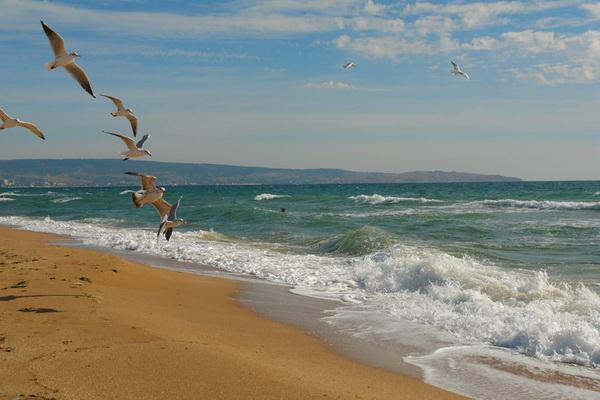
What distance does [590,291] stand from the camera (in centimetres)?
1027

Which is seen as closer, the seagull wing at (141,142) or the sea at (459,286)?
the sea at (459,286)

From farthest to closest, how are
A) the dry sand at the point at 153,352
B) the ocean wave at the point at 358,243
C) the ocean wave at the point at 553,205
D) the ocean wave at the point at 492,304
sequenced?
1. the ocean wave at the point at 553,205
2. the ocean wave at the point at 358,243
3. the ocean wave at the point at 492,304
4. the dry sand at the point at 153,352

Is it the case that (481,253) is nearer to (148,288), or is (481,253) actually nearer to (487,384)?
(148,288)

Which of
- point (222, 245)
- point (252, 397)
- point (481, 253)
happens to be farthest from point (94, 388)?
point (222, 245)

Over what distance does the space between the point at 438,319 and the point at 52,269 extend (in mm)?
6048

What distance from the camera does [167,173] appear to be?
429 feet

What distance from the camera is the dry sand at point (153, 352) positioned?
4836mm

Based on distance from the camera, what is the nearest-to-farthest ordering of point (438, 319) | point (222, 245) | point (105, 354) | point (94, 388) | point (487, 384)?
point (94, 388)
point (105, 354)
point (487, 384)
point (438, 319)
point (222, 245)

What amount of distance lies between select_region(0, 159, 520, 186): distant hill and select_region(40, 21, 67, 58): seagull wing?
90.5 meters

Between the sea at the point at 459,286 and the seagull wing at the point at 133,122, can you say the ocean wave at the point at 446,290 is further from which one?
the seagull wing at the point at 133,122

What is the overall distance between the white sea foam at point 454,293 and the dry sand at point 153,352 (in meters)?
1.92

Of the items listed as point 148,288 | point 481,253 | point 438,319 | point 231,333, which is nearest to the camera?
point 231,333

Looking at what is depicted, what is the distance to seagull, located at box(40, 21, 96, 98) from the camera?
31.3ft

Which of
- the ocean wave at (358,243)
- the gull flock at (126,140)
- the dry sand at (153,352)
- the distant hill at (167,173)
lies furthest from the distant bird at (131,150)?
the distant hill at (167,173)
